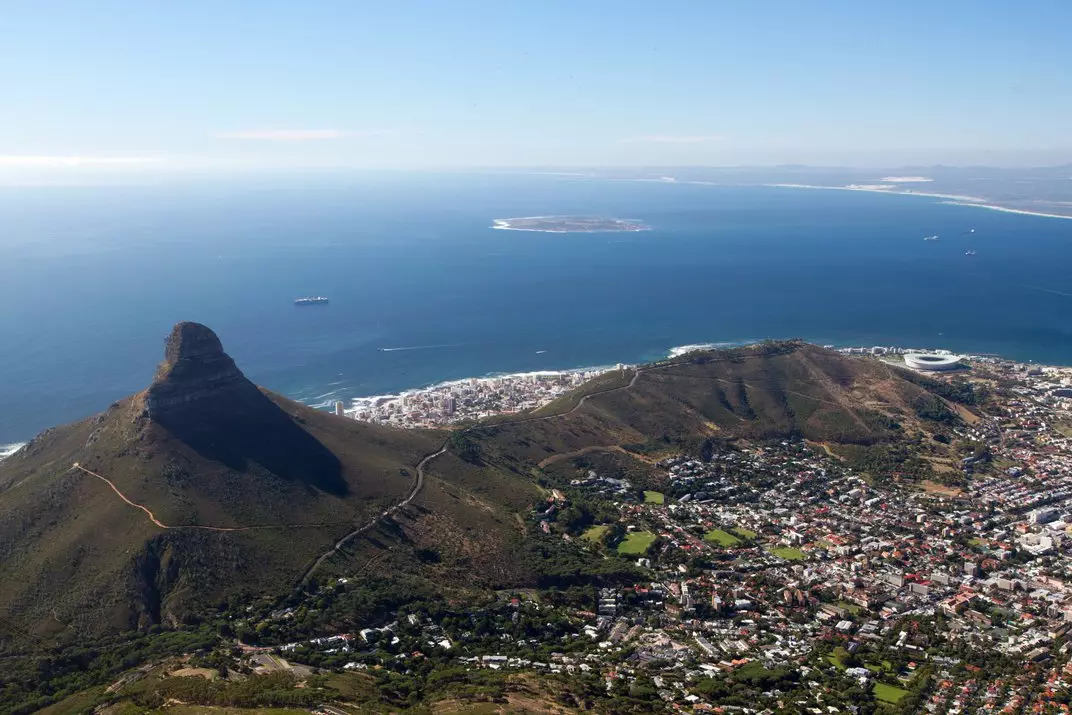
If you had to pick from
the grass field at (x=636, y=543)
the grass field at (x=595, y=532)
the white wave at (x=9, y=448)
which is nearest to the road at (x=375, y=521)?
the grass field at (x=595, y=532)

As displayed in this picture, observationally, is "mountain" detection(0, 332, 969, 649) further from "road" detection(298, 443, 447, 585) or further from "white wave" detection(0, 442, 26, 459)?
"white wave" detection(0, 442, 26, 459)

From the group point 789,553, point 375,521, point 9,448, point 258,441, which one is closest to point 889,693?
point 789,553

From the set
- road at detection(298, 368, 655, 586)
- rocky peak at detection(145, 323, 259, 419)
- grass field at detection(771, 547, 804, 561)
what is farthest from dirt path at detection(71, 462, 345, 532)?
grass field at detection(771, 547, 804, 561)

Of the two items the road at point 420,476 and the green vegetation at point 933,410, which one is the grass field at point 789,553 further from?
the green vegetation at point 933,410

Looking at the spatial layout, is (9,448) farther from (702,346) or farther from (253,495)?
(702,346)

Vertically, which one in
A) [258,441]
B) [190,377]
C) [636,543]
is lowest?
[636,543]

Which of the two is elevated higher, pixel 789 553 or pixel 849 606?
pixel 789 553

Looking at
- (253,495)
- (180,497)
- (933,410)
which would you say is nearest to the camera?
(180,497)

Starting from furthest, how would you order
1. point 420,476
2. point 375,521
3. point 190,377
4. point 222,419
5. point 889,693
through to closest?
point 420,476 → point 222,419 → point 190,377 → point 375,521 → point 889,693
